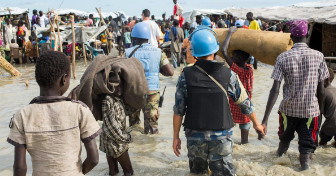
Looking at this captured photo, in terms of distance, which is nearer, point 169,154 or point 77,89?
point 77,89

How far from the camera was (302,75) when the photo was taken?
309 centimetres

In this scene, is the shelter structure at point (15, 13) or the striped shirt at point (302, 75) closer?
the striped shirt at point (302, 75)

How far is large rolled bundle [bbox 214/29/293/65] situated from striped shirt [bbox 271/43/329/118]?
3.49ft

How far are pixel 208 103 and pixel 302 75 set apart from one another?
1.16 m

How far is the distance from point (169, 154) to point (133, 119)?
0.77m

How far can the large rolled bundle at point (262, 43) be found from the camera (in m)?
4.20

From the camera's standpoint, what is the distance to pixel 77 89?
10.00 ft

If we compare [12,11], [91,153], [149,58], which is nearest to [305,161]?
[149,58]

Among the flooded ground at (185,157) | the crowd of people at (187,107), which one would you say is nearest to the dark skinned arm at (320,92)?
the crowd of people at (187,107)

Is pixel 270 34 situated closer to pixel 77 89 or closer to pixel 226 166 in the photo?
pixel 226 166

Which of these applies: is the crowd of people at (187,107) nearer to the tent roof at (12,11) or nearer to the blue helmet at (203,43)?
the blue helmet at (203,43)

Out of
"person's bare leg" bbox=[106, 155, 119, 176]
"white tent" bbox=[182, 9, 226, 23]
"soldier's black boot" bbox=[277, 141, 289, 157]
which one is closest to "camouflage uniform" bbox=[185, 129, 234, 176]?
"person's bare leg" bbox=[106, 155, 119, 176]

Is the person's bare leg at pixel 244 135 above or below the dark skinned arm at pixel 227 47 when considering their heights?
below

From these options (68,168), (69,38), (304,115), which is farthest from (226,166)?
(69,38)
